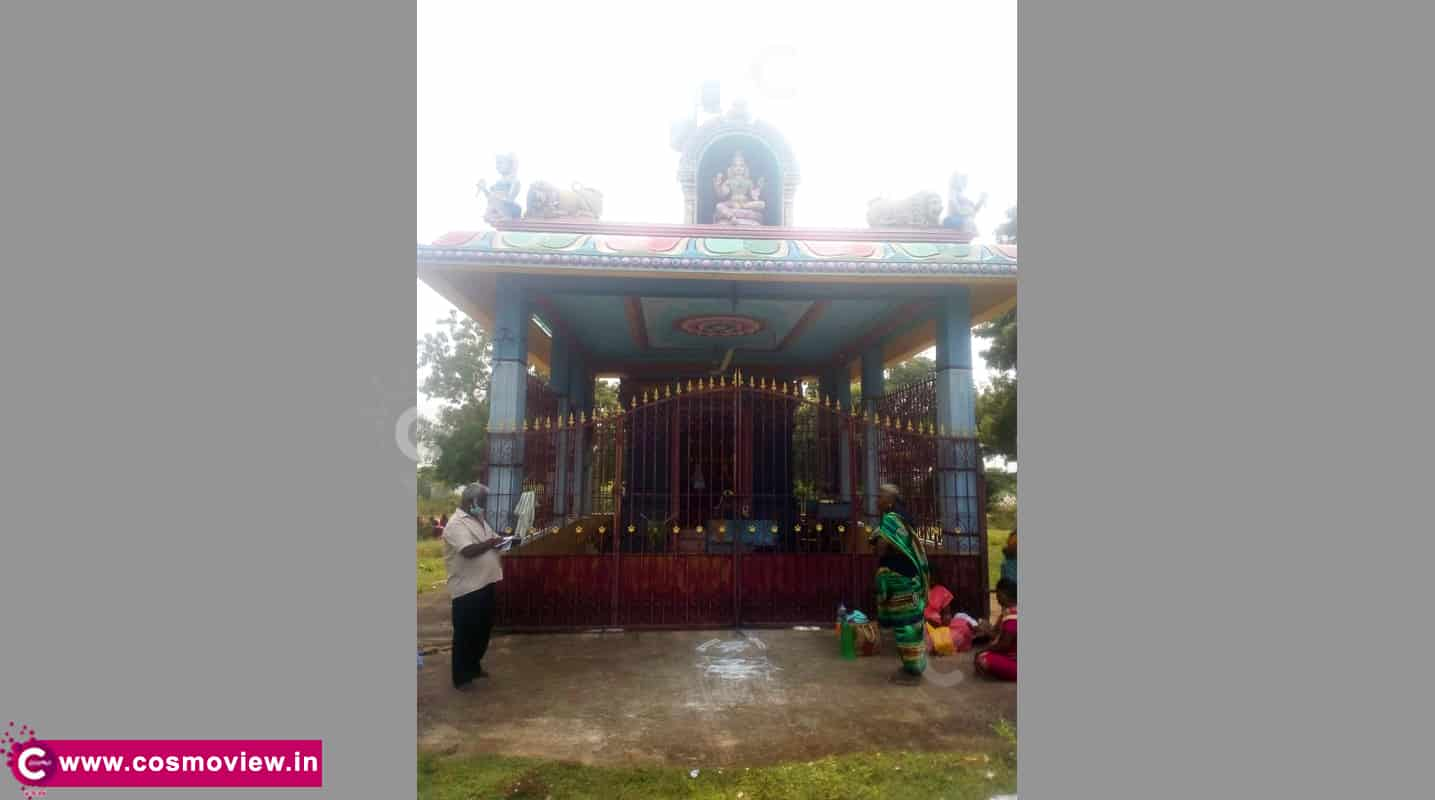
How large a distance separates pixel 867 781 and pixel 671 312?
6.97 metres

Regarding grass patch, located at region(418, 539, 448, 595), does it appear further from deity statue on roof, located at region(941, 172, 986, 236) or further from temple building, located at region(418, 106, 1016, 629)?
deity statue on roof, located at region(941, 172, 986, 236)

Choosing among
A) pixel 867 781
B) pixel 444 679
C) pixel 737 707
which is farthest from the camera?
pixel 444 679

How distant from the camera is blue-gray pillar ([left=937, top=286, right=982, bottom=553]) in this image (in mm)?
6941

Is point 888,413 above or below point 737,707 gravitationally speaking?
above

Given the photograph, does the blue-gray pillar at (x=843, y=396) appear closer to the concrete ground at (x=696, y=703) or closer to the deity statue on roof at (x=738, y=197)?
the deity statue on roof at (x=738, y=197)

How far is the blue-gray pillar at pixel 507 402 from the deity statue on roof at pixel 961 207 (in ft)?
16.5

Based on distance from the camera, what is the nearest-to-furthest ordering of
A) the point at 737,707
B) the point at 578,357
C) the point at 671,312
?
the point at 737,707 < the point at 671,312 < the point at 578,357

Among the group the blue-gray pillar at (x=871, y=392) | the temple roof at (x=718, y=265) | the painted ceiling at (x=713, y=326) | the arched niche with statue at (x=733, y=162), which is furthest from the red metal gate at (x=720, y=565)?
the arched niche with statue at (x=733, y=162)

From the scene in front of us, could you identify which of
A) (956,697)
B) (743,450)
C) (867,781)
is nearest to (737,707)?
(867,781)

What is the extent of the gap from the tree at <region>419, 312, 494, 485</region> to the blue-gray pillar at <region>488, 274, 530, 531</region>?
8.52 meters

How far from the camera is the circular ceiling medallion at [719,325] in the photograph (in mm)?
9523

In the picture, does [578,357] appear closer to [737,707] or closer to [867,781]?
[737,707]

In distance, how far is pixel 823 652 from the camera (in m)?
5.68
